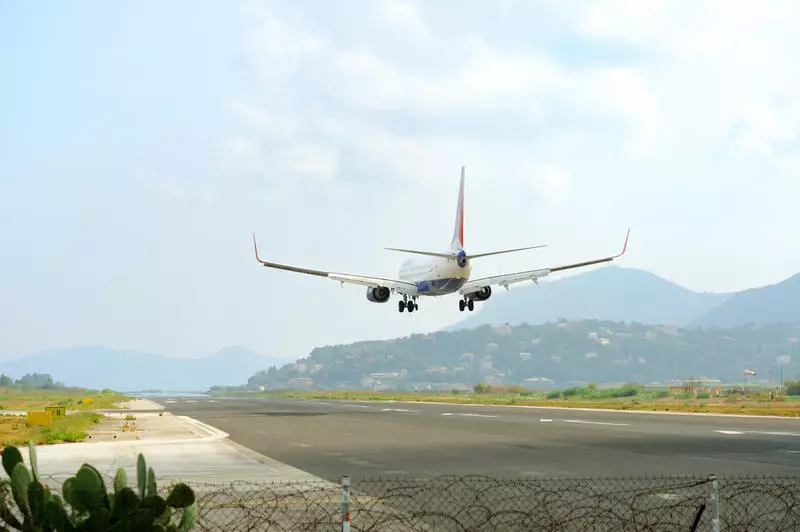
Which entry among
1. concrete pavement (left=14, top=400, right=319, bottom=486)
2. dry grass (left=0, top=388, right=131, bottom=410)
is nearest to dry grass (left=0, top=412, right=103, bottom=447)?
concrete pavement (left=14, top=400, right=319, bottom=486)

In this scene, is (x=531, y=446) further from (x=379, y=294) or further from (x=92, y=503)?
(x=379, y=294)

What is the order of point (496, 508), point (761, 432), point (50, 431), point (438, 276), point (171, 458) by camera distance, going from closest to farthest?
point (496, 508)
point (171, 458)
point (50, 431)
point (761, 432)
point (438, 276)

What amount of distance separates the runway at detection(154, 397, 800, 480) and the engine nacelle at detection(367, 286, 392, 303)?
75.0 ft

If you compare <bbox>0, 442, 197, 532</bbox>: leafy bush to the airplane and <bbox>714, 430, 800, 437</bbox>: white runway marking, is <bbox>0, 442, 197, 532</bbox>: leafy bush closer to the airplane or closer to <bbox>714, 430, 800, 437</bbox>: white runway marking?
<bbox>714, 430, 800, 437</bbox>: white runway marking

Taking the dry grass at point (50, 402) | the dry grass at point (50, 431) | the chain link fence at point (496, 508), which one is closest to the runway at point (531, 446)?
the chain link fence at point (496, 508)

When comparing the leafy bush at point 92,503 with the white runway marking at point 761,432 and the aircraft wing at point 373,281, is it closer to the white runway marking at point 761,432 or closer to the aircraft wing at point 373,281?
the white runway marking at point 761,432

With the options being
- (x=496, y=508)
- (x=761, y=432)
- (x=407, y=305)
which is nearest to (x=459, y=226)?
(x=407, y=305)

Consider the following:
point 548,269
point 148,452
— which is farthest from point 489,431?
point 548,269

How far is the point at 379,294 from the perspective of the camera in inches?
3041

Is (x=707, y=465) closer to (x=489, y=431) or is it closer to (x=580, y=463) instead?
(x=580, y=463)

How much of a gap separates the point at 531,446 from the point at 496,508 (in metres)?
16.8

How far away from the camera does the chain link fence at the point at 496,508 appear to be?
15.1 meters

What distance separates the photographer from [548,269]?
252ft

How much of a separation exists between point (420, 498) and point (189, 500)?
12.2 meters
